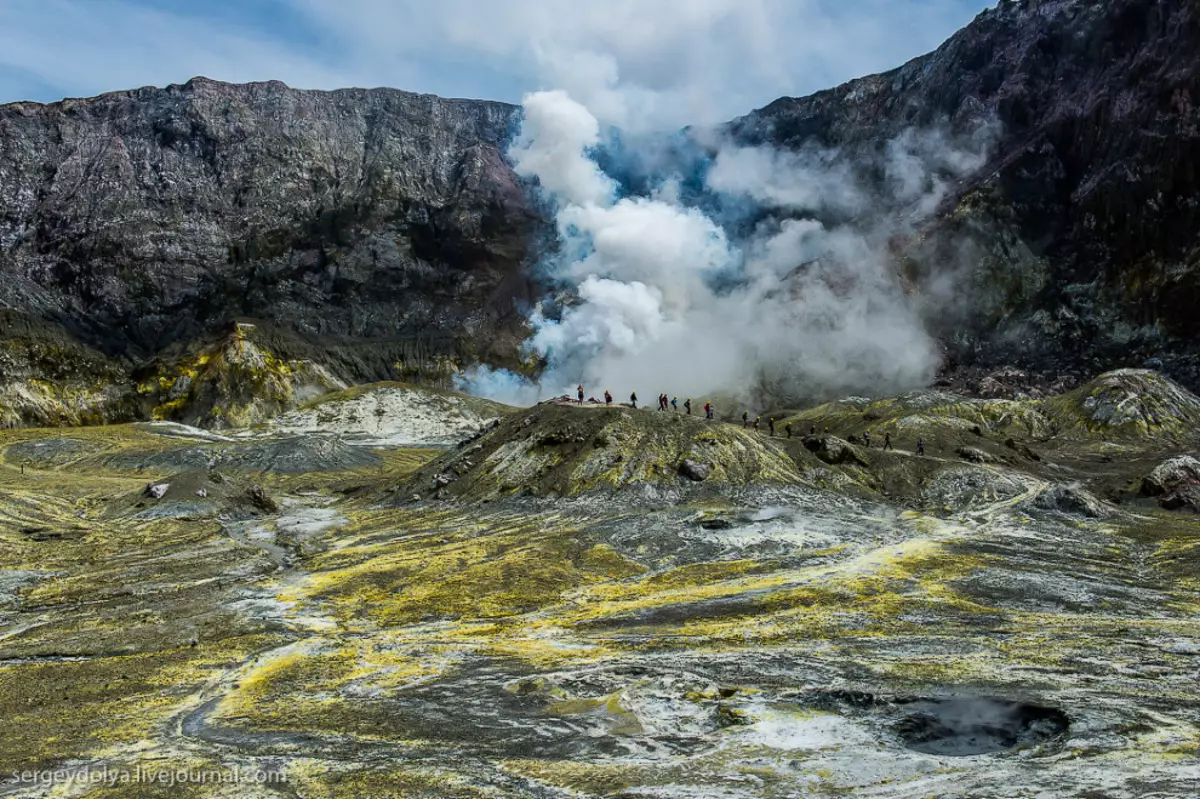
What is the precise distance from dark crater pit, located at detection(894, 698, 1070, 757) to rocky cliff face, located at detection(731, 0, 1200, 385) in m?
129

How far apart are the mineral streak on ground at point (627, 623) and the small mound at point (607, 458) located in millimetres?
331

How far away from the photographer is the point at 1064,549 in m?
53.6

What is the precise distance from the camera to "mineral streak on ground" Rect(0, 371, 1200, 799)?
20359mm

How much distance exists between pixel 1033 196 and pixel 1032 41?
3588cm

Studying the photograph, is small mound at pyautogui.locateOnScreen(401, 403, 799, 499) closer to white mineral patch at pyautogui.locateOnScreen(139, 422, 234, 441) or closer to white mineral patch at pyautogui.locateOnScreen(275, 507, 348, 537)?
white mineral patch at pyautogui.locateOnScreen(275, 507, 348, 537)

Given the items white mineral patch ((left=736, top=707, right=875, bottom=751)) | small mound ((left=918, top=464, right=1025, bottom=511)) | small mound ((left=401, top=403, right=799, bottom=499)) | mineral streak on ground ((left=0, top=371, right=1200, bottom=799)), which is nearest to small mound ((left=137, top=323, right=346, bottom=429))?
mineral streak on ground ((left=0, top=371, right=1200, bottom=799))

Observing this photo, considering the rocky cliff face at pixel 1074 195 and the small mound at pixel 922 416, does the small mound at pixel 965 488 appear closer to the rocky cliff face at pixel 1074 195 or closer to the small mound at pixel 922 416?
the small mound at pixel 922 416

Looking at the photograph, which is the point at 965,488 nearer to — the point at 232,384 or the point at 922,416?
the point at 922,416

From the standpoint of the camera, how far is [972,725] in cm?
2303

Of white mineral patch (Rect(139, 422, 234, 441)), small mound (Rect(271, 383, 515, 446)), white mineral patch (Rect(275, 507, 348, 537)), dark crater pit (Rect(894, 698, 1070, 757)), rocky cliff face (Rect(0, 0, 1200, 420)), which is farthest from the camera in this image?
small mound (Rect(271, 383, 515, 446))

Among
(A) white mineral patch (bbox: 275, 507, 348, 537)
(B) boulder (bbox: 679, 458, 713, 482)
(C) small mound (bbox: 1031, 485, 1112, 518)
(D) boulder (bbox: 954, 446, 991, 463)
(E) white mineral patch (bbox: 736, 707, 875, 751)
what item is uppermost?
(D) boulder (bbox: 954, 446, 991, 463)

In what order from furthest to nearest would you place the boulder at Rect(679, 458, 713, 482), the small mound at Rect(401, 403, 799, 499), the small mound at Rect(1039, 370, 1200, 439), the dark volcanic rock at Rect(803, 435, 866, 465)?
the small mound at Rect(1039, 370, 1200, 439) < the dark volcanic rock at Rect(803, 435, 866, 465) < the small mound at Rect(401, 403, 799, 499) < the boulder at Rect(679, 458, 713, 482)

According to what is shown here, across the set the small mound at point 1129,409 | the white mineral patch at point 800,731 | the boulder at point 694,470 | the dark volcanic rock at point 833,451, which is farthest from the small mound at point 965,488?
the white mineral patch at point 800,731

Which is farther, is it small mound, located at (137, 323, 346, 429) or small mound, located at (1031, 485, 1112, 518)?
small mound, located at (137, 323, 346, 429)
